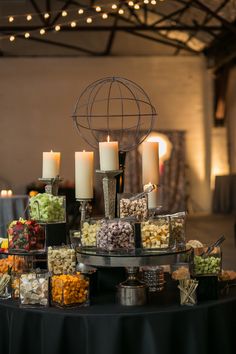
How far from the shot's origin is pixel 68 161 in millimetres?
14266

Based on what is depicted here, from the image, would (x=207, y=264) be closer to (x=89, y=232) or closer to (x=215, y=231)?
(x=89, y=232)

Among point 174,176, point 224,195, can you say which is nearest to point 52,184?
point 224,195

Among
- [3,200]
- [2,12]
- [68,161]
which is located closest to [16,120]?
[68,161]

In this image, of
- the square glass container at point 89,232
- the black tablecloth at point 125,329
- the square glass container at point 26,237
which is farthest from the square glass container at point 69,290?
the square glass container at point 26,237

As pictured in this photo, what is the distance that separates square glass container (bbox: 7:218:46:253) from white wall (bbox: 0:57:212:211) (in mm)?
11147

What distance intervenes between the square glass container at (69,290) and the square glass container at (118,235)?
20cm

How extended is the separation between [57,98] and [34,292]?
464 inches

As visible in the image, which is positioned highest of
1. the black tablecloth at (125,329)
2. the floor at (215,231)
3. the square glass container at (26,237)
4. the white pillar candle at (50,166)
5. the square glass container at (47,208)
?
the white pillar candle at (50,166)

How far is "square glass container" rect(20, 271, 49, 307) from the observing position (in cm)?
279

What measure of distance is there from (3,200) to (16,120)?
600cm

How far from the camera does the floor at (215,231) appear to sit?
809 cm

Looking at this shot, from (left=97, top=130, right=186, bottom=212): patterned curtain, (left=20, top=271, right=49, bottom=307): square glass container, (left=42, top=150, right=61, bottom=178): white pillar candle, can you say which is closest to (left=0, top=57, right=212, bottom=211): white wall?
(left=97, top=130, right=186, bottom=212): patterned curtain

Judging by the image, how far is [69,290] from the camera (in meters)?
2.72

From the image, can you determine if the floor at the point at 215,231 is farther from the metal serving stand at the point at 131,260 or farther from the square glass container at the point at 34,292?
the square glass container at the point at 34,292
